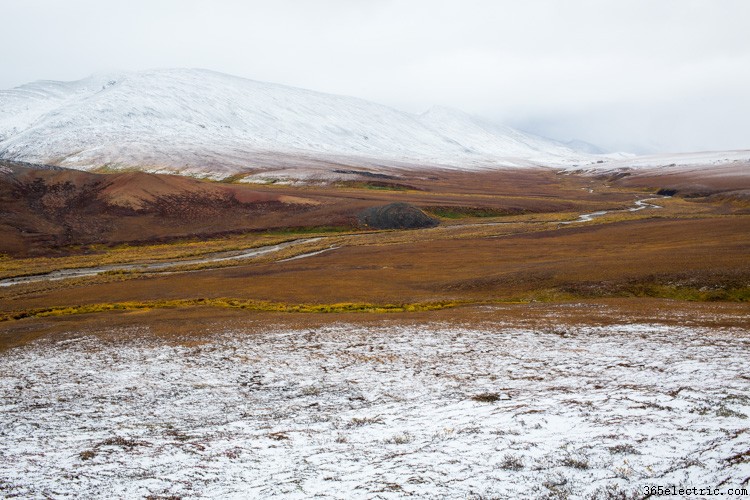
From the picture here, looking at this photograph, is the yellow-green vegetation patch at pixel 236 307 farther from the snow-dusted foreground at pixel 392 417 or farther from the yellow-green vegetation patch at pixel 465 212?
the yellow-green vegetation patch at pixel 465 212

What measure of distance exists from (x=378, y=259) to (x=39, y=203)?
7097 centimetres

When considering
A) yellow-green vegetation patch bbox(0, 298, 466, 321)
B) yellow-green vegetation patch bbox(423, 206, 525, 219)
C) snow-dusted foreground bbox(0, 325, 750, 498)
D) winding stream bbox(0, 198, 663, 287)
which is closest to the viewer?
snow-dusted foreground bbox(0, 325, 750, 498)

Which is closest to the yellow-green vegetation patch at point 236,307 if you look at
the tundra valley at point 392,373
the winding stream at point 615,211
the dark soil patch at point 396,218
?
the tundra valley at point 392,373

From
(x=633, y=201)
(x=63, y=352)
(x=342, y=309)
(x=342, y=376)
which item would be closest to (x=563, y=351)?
(x=342, y=376)

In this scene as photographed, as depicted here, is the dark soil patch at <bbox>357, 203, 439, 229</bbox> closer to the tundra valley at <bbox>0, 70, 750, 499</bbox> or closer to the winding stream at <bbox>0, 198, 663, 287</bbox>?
the winding stream at <bbox>0, 198, 663, 287</bbox>

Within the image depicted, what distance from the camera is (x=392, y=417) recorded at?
15.1 meters

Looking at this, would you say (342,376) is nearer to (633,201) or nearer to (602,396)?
(602,396)

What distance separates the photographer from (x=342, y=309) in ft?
118

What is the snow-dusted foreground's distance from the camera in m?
10.8

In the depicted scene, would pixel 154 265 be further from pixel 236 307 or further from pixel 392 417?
pixel 392 417

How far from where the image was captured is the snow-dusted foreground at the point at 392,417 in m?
10.8

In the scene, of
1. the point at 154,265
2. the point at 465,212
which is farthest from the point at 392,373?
the point at 465,212

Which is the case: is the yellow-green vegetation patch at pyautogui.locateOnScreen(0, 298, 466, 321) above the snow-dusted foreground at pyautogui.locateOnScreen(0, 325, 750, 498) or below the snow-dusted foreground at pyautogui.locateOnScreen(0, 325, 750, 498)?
below

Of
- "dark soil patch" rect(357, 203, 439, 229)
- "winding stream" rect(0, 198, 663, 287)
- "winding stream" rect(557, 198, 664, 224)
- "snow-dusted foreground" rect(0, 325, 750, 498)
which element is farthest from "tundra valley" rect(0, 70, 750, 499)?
"winding stream" rect(557, 198, 664, 224)
